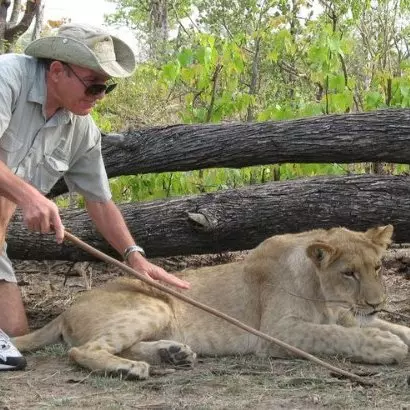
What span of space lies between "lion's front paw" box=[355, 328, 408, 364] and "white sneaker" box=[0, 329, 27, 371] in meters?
1.56

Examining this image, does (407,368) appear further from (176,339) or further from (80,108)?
(80,108)

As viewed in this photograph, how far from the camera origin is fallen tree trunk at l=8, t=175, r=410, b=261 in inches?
189

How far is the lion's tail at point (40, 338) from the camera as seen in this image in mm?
4211

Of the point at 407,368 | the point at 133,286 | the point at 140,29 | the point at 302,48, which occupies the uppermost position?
the point at 140,29

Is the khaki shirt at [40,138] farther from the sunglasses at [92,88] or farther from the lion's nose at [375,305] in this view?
the lion's nose at [375,305]

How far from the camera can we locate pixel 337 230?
4191mm

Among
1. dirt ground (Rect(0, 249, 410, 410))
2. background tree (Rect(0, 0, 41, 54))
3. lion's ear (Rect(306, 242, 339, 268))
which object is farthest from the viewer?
background tree (Rect(0, 0, 41, 54))

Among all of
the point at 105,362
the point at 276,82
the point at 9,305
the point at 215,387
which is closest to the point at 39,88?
the point at 9,305

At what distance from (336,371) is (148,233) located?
1771 mm

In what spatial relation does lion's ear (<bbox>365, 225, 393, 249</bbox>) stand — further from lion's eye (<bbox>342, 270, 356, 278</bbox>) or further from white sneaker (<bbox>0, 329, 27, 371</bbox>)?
white sneaker (<bbox>0, 329, 27, 371</bbox>)

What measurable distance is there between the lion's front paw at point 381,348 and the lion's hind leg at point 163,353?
79 centimetres

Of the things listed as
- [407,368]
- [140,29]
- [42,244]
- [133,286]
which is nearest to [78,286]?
[42,244]

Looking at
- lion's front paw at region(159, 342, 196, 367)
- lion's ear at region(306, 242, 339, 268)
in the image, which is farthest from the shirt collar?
lion's ear at region(306, 242, 339, 268)

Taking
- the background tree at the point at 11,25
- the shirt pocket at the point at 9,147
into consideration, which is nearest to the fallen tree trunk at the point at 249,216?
the shirt pocket at the point at 9,147
